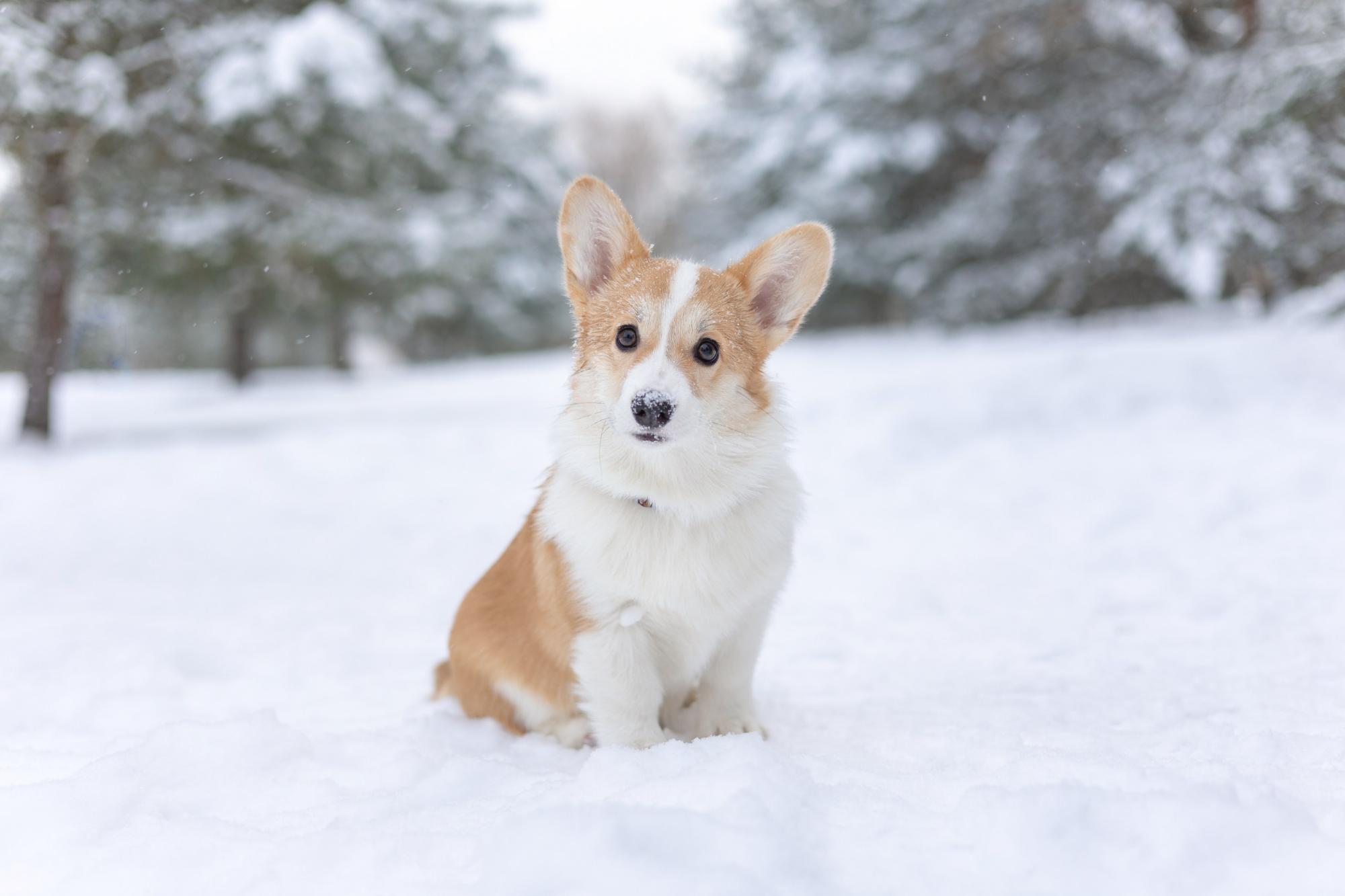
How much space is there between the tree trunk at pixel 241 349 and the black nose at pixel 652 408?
45.0 feet

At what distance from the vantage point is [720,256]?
14.3m

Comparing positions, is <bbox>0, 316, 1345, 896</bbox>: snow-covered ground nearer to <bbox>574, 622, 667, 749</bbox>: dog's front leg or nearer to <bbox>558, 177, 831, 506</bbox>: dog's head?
<bbox>574, 622, 667, 749</bbox>: dog's front leg

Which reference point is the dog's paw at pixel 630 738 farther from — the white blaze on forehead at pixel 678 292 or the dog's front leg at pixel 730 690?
the white blaze on forehead at pixel 678 292

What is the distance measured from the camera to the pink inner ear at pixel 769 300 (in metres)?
2.63

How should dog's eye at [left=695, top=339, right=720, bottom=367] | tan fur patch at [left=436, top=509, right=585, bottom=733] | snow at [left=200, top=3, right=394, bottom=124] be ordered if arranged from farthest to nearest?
snow at [left=200, top=3, right=394, bottom=124]
tan fur patch at [left=436, top=509, right=585, bottom=733]
dog's eye at [left=695, top=339, right=720, bottom=367]

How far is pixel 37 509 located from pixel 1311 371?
888 centimetres

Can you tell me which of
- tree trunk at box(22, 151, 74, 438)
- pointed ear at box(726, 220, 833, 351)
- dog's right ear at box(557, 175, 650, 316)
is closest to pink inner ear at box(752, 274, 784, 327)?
pointed ear at box(726, 220, 833, 351)

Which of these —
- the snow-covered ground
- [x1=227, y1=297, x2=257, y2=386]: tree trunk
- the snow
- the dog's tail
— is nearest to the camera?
the snow-covered ground

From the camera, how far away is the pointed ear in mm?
2551

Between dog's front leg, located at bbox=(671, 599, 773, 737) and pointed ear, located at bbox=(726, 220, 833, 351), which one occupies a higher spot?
pointed ear, located at bbox=(726, 220, 833, 351)

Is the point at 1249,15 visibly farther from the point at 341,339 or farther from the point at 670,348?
the point at 341,339

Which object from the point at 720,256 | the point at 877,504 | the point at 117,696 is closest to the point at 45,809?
the point at 117,696

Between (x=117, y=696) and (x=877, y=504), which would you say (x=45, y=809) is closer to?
(x=117, y=696)

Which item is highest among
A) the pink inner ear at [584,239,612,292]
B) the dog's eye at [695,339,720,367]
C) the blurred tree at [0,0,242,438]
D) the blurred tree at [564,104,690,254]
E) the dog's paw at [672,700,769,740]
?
the blurred tree at [564,104,690,254]
